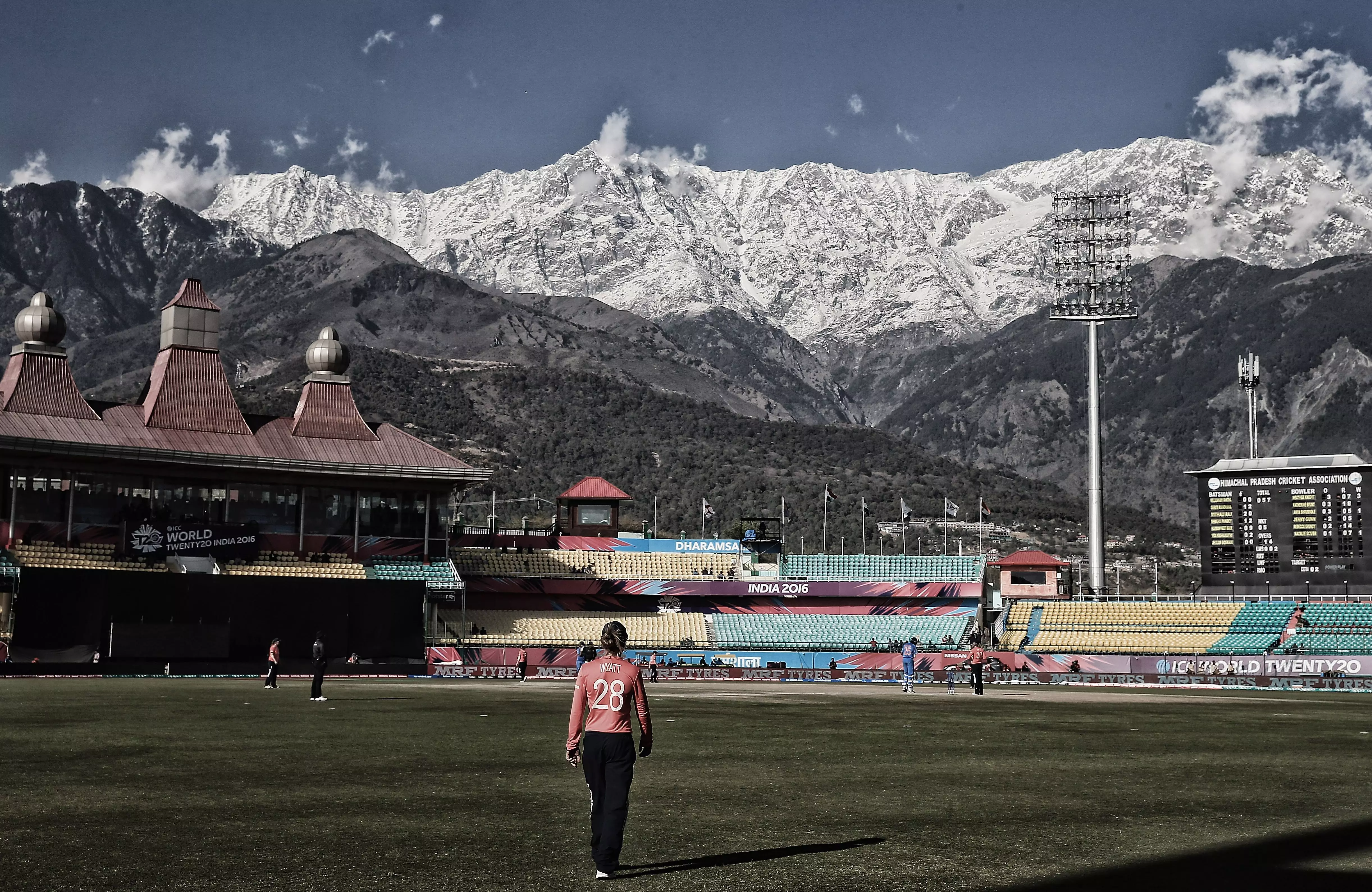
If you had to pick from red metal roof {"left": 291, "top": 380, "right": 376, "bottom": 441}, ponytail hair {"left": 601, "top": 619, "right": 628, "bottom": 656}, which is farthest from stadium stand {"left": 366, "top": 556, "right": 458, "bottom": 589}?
ponytail hair {"left": 601, "top": 619, "right": 628, "bottom": 656}

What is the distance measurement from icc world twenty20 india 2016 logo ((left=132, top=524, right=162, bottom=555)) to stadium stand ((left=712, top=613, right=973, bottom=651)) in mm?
33018

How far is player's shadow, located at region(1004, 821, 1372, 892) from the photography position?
12.9m

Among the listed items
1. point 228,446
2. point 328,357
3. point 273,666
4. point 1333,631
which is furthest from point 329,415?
point 1333,631

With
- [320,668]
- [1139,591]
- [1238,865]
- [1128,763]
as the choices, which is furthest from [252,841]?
[1139,591]

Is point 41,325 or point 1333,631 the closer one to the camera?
point 1333,631

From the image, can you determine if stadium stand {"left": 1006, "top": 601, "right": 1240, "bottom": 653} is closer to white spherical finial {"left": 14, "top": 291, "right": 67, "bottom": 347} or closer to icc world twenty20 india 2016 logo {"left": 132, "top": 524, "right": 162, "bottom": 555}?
icc world twenty20 india 2016 logo {"left": 132, "top": 524, "right": 162, "bottom": 555}

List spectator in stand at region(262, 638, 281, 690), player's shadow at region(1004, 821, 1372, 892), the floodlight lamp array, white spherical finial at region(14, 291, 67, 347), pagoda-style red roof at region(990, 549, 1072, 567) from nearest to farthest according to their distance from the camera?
player's shadow at region(1004, 821, 1372, 892) < spectator in stand at region(262, 638, 281, 690) < white spherical finial at region(14, 291, 67, 347) < pagoda-style red roof at region(990, 549, 1072, 567) < the floodlight lamp array

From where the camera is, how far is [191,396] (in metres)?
83.8

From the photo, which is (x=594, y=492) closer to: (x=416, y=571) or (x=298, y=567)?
(x=416, y=571)

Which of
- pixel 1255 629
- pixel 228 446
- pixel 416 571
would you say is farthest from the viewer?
pixel 416 571

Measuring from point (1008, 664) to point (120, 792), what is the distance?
6832 centimetres

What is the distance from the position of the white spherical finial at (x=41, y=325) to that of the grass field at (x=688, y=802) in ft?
168

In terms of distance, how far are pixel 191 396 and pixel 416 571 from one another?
16.5m

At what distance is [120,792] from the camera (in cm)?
1856
